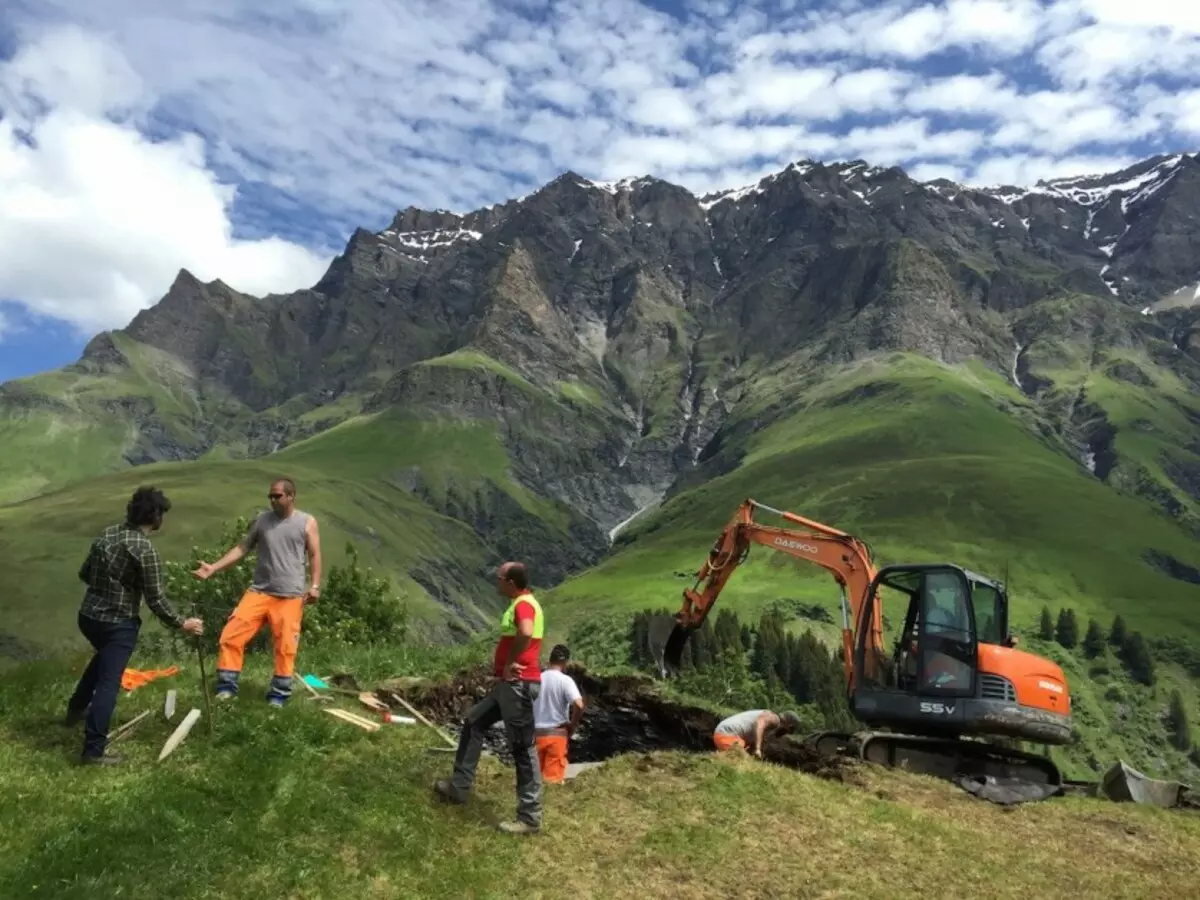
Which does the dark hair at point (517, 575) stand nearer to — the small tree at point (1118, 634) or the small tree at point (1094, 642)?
the small tree at point (1094, 642)

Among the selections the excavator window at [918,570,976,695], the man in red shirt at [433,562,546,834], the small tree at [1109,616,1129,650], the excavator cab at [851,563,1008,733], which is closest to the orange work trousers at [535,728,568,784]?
the man in red shirt at [433,562,546,834]

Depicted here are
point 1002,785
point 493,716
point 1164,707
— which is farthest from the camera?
point 1164,707

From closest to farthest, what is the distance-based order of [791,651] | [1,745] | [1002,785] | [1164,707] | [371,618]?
[1,745]
[1002,785]
[371,618]
[791,651]
[1164,707]

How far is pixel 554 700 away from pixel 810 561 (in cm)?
1334

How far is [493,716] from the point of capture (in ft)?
48.2

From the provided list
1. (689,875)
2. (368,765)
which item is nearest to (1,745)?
(368,765)

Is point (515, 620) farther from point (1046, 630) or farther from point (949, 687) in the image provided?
point (1046, 630)

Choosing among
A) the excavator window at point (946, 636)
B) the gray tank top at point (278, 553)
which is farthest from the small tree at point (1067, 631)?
the gray tank top at point (278, 553)

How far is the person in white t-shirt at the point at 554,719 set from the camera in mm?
17828

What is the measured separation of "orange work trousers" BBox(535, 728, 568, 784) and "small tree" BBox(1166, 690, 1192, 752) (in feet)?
607

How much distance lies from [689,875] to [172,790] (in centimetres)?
736

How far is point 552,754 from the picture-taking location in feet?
58.5

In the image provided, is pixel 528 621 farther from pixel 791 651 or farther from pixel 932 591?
pixel 791 651

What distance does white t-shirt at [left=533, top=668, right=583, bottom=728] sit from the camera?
1816cm
